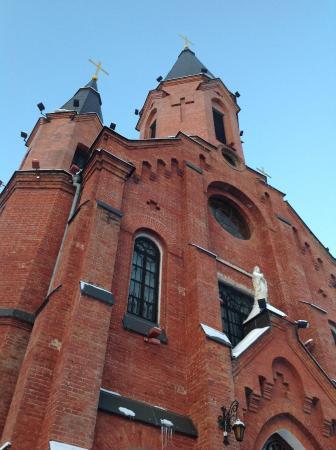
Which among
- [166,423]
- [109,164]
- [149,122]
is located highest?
[149,122]

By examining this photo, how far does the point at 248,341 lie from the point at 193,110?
12409 millimetres

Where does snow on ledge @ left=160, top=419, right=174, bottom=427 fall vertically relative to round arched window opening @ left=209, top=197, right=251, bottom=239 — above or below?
below

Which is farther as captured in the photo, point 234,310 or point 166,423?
point 234,310

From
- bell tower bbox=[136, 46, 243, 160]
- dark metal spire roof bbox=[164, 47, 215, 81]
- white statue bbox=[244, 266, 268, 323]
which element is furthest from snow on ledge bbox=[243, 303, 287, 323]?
dark metal spire roof bbox=[164, 47, 215, 81]

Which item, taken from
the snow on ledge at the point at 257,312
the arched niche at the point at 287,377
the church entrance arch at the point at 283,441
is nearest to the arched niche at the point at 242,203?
the snow on ledge at the point at 257,312

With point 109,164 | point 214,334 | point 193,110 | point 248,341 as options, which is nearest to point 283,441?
point 248,341

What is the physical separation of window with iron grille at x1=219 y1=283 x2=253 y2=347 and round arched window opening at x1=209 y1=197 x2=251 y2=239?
9.41ft

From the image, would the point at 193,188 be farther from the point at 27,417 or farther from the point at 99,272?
the point at 27,417

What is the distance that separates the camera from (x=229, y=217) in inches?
634

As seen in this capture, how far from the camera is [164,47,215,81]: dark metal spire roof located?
23.2 meters

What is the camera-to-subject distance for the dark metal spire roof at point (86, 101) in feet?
66.2

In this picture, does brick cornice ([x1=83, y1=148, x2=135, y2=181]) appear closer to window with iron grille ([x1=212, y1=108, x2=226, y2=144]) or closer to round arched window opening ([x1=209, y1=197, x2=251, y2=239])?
round arched window opening ([x1=209, y1=197, x2=251, y2=239])

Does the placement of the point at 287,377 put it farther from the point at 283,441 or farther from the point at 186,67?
the point at 186,67

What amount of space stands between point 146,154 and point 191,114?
681 centimetres
